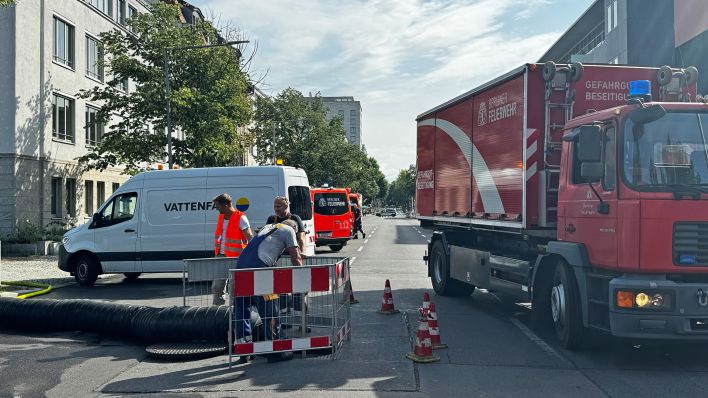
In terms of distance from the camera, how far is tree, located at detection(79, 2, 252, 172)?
25188mm

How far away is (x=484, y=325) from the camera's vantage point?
9703 mm

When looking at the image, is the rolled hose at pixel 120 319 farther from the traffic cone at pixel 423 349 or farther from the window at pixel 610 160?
the window at pixel 610 160

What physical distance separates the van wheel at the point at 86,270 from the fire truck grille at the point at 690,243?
39.8 ft

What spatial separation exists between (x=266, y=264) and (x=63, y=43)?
2530 centimetres

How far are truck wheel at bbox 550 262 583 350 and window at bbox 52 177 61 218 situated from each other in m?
24.4

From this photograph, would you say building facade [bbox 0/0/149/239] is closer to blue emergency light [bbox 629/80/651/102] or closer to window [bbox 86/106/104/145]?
window [bbox 86/106/104/145]

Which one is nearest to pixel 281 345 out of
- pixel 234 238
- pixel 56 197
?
pixel 234 238

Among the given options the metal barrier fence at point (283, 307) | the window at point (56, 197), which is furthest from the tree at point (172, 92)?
the metal barrier fence at point (283, 307)

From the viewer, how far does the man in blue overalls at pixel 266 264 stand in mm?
7344

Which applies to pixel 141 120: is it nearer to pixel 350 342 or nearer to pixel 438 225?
pixel 438 225

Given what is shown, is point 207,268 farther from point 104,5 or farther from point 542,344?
point 104,5

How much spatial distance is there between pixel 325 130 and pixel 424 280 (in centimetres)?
4404

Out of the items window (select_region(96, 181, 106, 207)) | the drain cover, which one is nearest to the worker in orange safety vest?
the drain cover

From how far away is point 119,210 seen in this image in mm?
15242
